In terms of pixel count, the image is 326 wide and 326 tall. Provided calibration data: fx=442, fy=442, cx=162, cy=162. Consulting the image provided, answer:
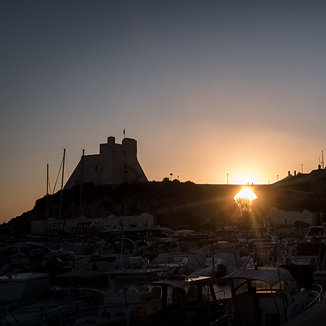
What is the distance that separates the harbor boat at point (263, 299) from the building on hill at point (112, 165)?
66.9 m

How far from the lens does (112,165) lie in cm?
7831

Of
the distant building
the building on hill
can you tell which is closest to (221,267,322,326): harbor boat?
the distant building

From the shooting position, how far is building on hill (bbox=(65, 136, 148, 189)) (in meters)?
77.4

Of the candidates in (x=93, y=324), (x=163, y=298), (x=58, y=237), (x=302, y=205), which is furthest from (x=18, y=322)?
(x=302, y=205)

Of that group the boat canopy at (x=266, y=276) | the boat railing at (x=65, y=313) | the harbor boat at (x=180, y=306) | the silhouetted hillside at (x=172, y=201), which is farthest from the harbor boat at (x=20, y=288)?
the silhouetted hillside at (x=172, y=201)

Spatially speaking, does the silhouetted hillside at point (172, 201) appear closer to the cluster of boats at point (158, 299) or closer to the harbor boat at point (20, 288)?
the harbor boat at point (20, 288)

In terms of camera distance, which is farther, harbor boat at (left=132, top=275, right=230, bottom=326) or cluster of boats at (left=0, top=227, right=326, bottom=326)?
cluster of boats at (left=0, top=227, right=326, bottom=326)

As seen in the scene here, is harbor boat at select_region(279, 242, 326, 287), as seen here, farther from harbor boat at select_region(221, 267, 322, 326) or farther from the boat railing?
the boat railing

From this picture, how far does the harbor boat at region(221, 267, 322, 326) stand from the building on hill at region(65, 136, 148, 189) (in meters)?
66.9

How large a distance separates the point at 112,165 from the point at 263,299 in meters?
68.8

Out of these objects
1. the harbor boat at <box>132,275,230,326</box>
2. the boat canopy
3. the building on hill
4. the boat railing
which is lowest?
the boat railing

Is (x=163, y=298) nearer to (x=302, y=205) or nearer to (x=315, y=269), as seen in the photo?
(x=315, y=269)

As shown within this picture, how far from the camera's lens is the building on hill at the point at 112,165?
77.4m

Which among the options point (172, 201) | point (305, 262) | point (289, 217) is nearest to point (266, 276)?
point (305, 262)
